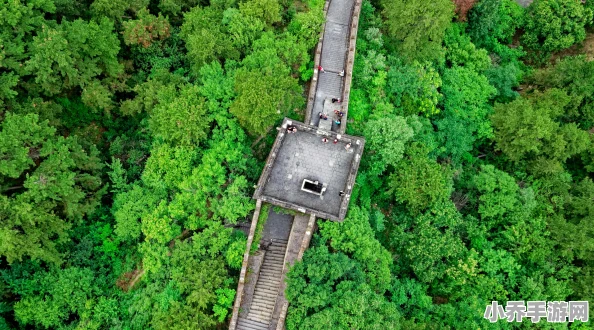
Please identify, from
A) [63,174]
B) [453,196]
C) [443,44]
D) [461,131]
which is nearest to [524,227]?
[453,196]

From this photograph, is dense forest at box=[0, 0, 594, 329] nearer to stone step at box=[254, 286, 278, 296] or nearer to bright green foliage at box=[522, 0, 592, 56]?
stone step at box=[254, 286, 278, 296]

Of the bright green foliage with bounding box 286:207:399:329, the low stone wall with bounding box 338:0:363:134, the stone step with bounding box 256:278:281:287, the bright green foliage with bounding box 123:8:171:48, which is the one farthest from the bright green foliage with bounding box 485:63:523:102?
the bright green foliage with bounding box 123:8:171:48

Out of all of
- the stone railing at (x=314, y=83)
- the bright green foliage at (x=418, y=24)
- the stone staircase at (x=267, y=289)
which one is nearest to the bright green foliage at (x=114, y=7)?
the stone railing at (x=314, y=83)

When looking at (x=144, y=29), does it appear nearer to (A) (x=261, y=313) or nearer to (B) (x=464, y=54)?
(A) (x=261, y=313)

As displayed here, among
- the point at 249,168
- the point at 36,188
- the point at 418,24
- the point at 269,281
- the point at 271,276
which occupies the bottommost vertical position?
the point at 269,281

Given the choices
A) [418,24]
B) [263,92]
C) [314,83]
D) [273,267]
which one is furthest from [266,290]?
[418,24]

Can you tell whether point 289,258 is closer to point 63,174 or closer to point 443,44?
point 63,174
